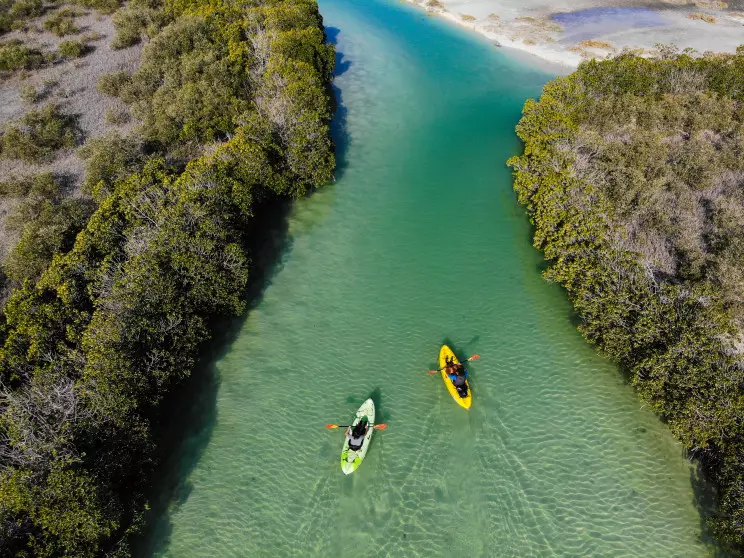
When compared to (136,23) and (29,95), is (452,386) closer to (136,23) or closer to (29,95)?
(29,95)

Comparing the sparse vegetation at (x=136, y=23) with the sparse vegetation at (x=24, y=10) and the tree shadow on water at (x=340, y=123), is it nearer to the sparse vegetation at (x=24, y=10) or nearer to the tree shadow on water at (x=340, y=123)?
the sparse vegetation at (x=24, y=10)

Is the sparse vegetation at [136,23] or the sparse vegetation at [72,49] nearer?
the sparse vegetation at [72,49]

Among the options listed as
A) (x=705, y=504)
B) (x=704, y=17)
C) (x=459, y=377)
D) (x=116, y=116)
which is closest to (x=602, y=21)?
(x=704, y=17)

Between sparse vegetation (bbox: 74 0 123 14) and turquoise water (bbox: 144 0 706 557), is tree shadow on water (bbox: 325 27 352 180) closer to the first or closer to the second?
turquoise water (bbox: 144 0 706 557)

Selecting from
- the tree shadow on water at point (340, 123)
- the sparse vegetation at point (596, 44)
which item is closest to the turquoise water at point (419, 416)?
the tree shadow on water at point (340, 123)

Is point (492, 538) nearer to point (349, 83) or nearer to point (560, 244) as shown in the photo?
point (560, 244)

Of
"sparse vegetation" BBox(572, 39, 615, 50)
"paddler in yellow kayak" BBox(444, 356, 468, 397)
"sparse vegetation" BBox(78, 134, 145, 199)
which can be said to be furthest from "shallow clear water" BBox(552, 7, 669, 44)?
"sparse vegetation" BBox(78, 134, 145, 199)

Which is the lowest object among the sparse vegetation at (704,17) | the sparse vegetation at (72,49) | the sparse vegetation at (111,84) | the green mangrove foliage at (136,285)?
the green mangrove foliage at (136,285)
